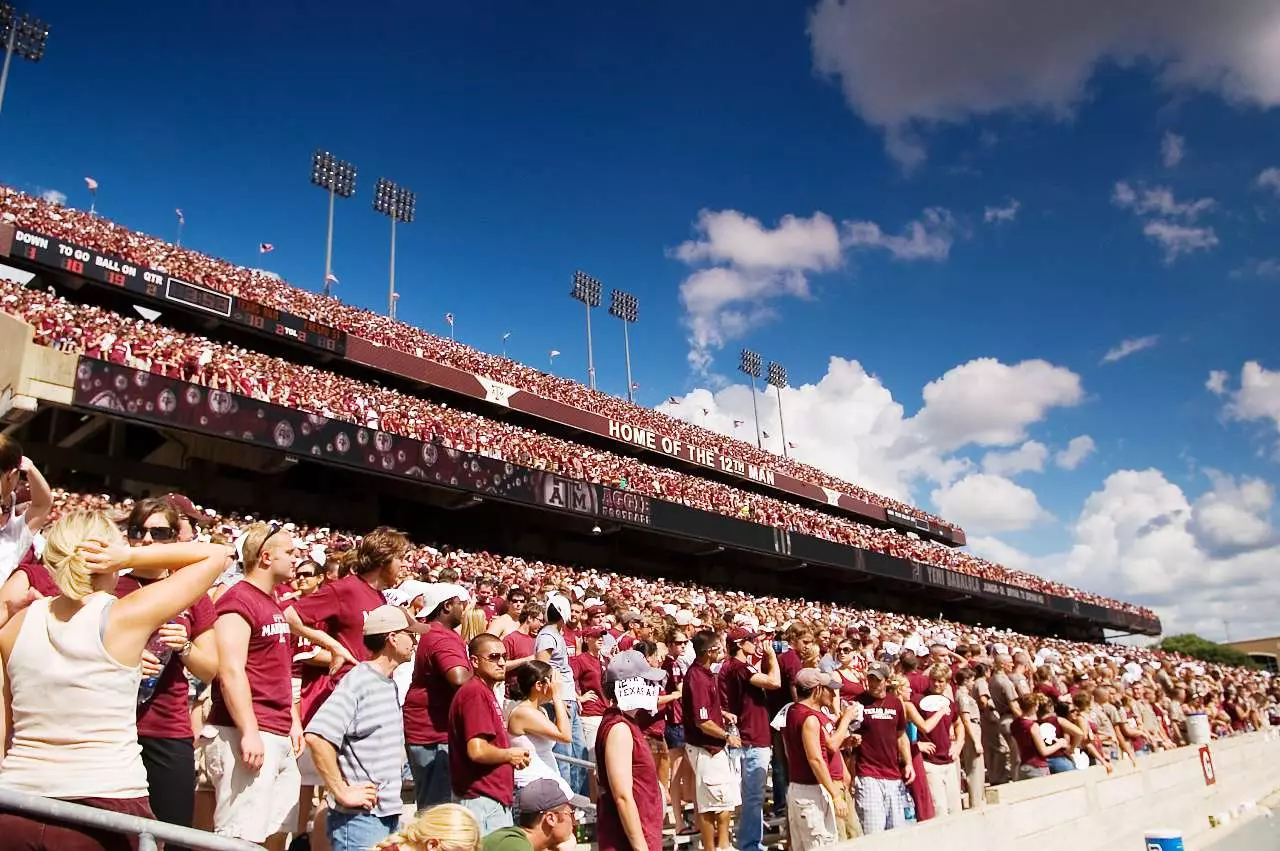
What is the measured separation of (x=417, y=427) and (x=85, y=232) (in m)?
13.4

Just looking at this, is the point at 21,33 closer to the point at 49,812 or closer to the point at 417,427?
the point at 417,427

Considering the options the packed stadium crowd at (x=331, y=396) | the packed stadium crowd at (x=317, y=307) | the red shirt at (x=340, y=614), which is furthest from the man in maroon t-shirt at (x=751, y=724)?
the packed stadium crowd at (x=317, y=307)

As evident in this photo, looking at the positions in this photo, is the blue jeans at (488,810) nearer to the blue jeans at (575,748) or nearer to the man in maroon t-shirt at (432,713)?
the man in maroon t-shirt at (432,713)

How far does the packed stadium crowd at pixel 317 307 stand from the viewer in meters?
26.7

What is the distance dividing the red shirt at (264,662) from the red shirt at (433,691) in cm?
86

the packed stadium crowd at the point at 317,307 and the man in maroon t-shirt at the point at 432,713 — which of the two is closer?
the man in maroon t-shirt at the point at 432,713

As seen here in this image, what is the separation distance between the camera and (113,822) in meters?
2.39

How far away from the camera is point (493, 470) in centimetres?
2409

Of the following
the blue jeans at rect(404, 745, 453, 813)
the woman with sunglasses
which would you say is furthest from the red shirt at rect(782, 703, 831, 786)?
the woman with sunglasses

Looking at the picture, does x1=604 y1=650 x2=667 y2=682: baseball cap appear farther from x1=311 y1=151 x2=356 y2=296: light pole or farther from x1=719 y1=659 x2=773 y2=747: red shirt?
x1=311 y1=151 x2=356 y2=296: light pole

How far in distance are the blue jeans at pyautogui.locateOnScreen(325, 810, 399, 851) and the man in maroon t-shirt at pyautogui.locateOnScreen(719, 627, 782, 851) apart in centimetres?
341

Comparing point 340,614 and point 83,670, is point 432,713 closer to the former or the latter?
point 340,614

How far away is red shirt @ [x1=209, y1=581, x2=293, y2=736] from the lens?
3.85 meters

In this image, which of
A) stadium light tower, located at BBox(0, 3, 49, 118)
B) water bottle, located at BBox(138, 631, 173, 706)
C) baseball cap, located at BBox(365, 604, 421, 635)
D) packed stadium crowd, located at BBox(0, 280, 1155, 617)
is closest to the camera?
water bottle, located at BBox(138, 631, 173, 706)
